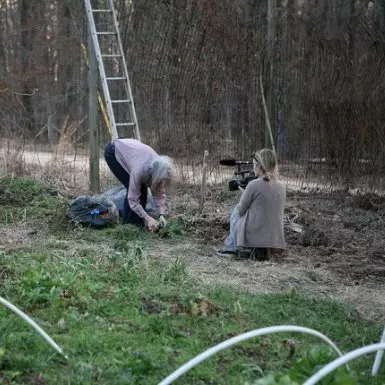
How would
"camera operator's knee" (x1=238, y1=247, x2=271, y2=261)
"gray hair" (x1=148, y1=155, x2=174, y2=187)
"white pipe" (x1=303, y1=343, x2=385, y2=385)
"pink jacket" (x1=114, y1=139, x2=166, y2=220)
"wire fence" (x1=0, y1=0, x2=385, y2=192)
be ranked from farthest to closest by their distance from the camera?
"wire fence" (x1=0, y1=0, x2=385, y2=192)
"pink jacket" (x1=114, y1=139, x2=166, y2=220)
"gray hair" (x1=148, y1=155, x2=174, y2=187)
"camera operator's knee" (x1=238, y1=247, x2=271, y2=261)
"white pipe" (x1=303, y1=343, x2=385, y2=385)

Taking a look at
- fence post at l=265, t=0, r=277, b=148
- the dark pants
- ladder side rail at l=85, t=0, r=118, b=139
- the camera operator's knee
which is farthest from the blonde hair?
fence post at l=265, t=0, r=277, b=148

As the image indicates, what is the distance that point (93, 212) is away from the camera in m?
8.74

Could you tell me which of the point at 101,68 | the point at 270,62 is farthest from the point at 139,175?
the point at 270,62

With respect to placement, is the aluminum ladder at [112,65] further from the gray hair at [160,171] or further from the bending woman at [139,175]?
the gray hair at [160,171]

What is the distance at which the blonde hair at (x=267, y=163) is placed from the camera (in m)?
7.46

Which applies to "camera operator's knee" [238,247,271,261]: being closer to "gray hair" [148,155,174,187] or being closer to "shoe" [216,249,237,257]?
"shoe" [216,249,237,257]

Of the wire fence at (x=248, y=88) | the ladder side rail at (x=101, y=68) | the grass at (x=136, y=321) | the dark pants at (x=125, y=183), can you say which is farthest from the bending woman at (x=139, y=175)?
the wire fence at (x=248, y=88)

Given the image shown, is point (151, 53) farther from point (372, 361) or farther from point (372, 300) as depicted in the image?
point (372, 361)

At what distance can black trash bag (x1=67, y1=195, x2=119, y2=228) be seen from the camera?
8.71m

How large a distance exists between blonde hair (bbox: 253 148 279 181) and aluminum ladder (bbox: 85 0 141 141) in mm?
3561

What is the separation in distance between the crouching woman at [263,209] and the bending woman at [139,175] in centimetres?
102

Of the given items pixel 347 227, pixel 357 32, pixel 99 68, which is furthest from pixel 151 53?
pixel 347 227

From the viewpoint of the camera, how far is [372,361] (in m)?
4.66

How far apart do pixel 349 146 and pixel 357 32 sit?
5.98 feet
